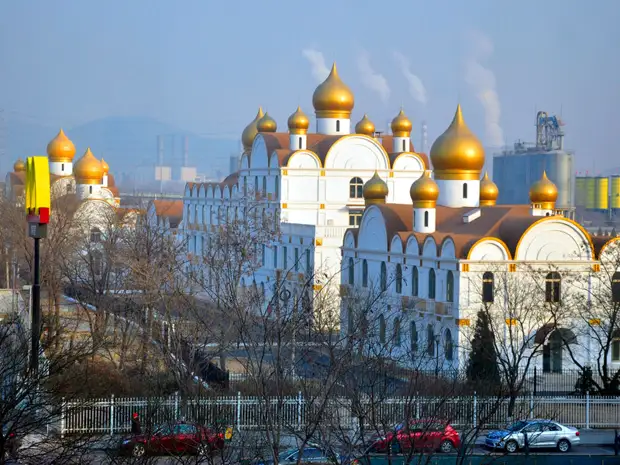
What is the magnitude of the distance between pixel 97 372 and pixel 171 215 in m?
41.0

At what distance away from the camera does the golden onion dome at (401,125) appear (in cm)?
5594

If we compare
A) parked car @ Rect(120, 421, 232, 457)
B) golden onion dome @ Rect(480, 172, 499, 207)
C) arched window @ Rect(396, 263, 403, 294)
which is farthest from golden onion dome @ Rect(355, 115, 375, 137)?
parked car @ Rect(120, 421, 232, 457)

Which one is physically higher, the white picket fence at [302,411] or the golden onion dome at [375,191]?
the golden onion dome at [375,191]

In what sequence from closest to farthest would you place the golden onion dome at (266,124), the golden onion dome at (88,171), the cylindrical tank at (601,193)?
the golden onion dome at (266,124) < the golden onion dome at (88,171) < the cylindrical tank at (601,193)

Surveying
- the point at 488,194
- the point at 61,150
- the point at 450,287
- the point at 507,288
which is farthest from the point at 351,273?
the point at 61,150

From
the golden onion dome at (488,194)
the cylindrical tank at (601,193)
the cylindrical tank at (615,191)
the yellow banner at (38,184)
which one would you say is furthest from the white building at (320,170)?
the cylindrical tank at (601,193)

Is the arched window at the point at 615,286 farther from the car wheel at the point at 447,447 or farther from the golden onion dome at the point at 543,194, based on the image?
the car wheel at the point at 447,447

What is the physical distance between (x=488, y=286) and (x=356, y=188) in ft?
57.6

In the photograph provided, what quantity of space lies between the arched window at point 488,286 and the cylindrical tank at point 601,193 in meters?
102

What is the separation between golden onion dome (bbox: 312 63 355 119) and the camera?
54938 mm

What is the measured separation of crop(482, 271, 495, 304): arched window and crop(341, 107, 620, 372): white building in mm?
27

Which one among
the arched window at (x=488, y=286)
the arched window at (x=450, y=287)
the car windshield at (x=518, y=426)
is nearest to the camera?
the car windshield at (x=518, y=426)

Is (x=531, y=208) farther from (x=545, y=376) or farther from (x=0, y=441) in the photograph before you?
(x=0, y=441)

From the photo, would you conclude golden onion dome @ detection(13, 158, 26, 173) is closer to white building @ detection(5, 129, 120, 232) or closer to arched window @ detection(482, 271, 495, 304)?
white building @ detection(5, 129, 120, 232)
